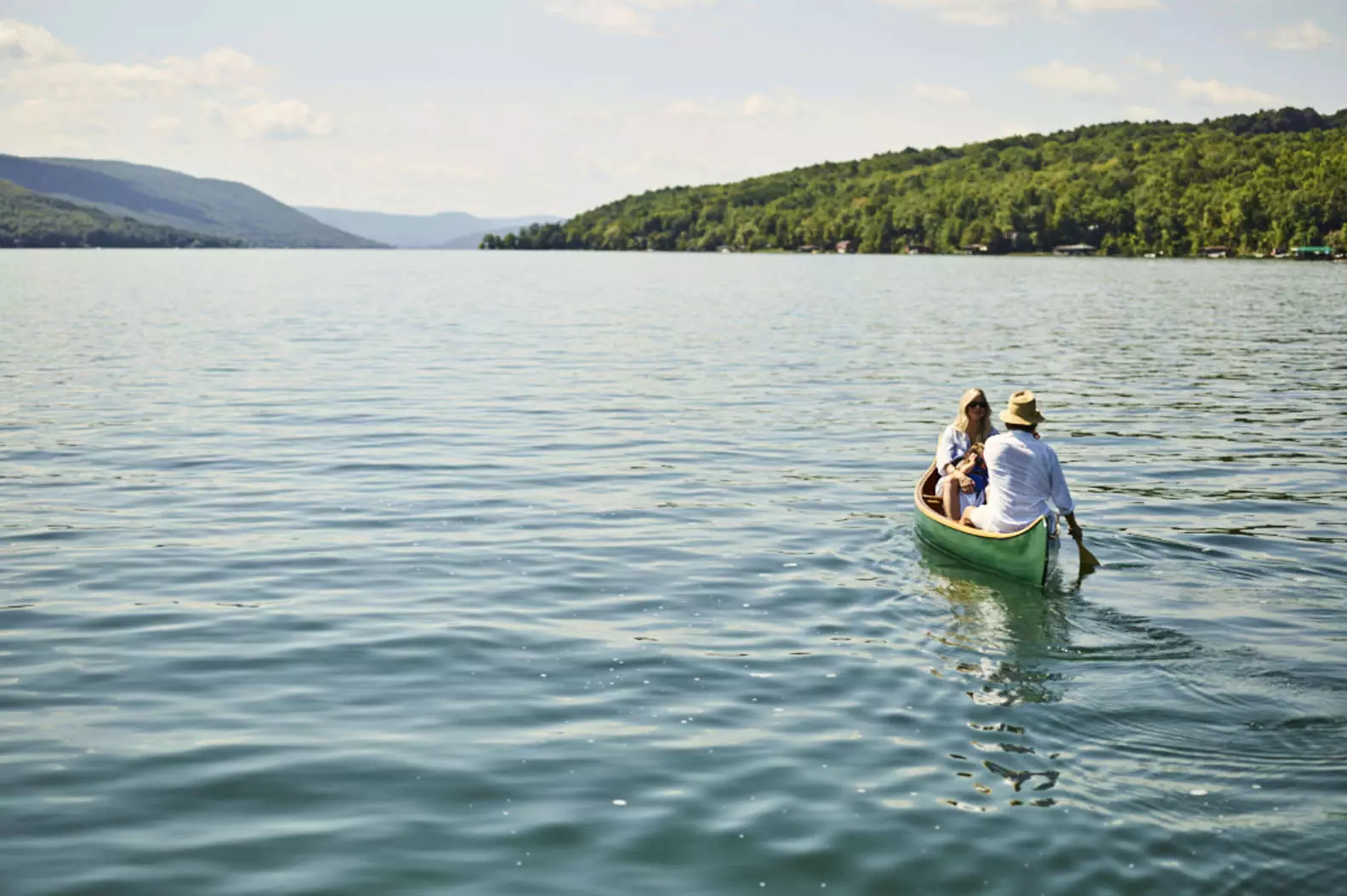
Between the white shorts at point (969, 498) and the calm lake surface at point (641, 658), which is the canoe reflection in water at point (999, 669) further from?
the white shorts at point (969, 498)

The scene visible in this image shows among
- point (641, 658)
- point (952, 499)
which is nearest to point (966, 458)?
point (952, 499)

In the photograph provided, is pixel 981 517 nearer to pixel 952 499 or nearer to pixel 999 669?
pixel 952 499

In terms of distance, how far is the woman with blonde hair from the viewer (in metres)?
15.9

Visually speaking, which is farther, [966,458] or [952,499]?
[966,458]

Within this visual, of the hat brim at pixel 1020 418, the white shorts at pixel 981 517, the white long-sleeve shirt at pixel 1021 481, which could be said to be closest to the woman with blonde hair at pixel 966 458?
the white shorts at pixel 981 517

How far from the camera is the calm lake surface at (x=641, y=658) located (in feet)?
26.1

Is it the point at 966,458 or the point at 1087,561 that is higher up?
the point at 966,458

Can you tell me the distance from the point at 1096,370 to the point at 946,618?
27686 millimetres

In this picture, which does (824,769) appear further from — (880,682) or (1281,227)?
(1281,227)

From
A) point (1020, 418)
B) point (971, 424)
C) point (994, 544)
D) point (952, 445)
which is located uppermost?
point (1020, 418)

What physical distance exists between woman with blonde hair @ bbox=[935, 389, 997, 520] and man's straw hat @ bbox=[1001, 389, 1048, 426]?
1710 millimetres

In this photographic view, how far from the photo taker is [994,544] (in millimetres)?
14453

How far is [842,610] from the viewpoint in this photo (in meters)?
13.4

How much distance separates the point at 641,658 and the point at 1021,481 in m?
5.18
